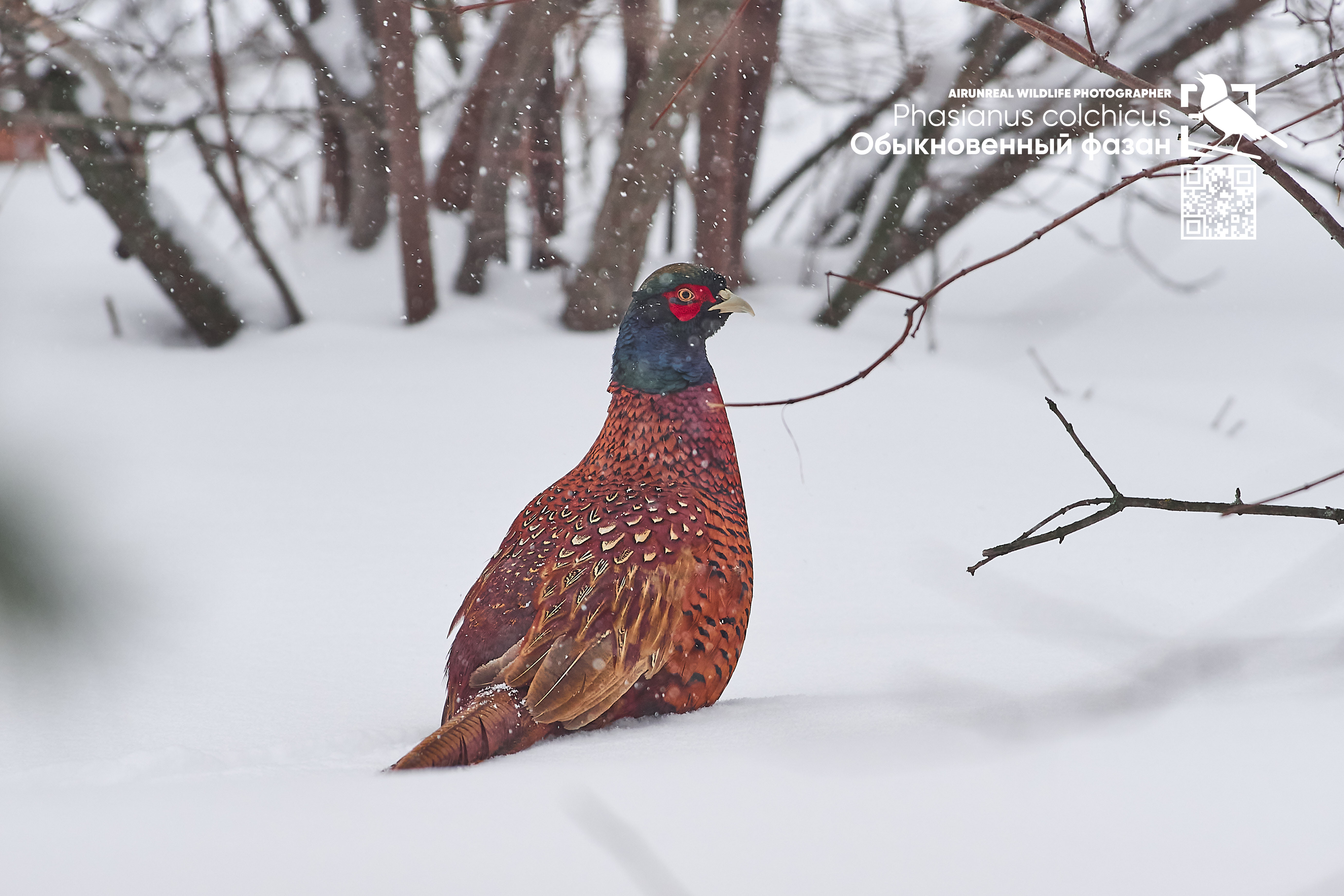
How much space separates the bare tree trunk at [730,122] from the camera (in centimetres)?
618

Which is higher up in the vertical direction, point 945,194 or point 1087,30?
point 945,194

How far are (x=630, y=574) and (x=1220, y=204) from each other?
6448mm

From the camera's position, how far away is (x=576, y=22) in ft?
21.0

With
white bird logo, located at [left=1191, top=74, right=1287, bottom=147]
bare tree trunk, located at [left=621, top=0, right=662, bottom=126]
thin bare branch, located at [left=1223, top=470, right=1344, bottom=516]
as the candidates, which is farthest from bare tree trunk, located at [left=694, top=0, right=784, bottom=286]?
thin bare branch, located at [left=1223, top=470, right=1344, bottom=516]

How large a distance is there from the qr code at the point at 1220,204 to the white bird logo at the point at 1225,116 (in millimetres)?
4240

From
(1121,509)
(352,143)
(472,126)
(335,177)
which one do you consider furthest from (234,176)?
(1121,509)

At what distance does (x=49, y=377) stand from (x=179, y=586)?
310 cm

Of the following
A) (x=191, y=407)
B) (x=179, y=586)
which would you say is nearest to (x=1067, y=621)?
(x=179, y=586)

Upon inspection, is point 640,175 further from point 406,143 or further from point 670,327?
point 670,327

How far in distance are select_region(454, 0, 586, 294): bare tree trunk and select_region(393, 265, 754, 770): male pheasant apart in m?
3.91

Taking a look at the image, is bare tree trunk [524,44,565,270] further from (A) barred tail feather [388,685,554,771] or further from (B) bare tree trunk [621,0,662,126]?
(A) barred tail feather [388,685,554,771]

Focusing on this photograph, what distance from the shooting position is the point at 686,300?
2.39m

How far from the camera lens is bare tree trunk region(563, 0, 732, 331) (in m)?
5.52

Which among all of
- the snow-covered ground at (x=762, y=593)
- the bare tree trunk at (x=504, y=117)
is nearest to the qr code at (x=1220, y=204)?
the snow-covered ground at (x=762, y=593)
